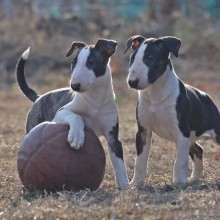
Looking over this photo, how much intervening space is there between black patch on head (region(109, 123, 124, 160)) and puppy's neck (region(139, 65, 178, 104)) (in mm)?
464

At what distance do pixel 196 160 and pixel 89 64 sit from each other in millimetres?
1940

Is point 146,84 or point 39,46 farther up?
point 146,84

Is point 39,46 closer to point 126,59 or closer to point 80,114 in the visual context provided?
point 126,59

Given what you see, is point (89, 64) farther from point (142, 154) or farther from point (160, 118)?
point (142, 154)

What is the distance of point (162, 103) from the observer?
8.08m

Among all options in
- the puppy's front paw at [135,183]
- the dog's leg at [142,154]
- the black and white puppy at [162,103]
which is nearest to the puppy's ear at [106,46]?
the black and white puppy at [162,103]

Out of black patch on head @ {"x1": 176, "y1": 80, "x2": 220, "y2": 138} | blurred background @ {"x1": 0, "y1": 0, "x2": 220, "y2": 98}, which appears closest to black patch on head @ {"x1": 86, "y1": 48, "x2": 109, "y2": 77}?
black patch on head @ {"x1": 176, "y1": 80, "x2": 220, "y2": 138}

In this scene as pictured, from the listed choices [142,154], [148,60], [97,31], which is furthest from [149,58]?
[97,31]

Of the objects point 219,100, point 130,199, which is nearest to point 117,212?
point 130,199

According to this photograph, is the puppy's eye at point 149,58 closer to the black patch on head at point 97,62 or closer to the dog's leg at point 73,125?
the black patch on head at point 97,62

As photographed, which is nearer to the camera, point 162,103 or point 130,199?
point 130,199

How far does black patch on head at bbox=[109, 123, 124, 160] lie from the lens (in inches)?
317

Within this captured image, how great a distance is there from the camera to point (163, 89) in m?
8.08

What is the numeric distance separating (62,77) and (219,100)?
5209mm
